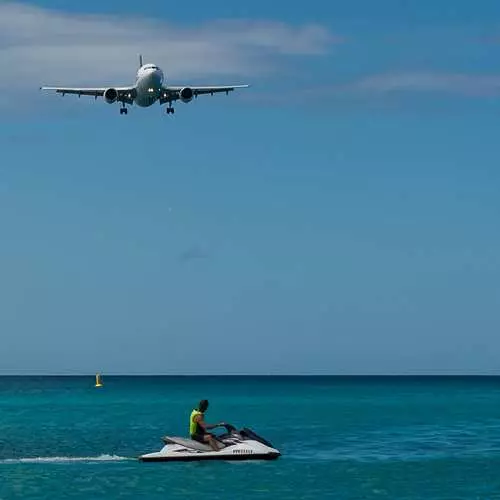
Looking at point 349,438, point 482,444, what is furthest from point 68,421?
point 482,444

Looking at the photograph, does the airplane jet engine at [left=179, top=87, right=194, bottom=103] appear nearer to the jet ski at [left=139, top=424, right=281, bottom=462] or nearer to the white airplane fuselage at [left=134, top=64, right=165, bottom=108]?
the white airplane fuselage at [left=134, top=64, right=165, bottom=108]

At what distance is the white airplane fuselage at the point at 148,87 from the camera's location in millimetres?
90562

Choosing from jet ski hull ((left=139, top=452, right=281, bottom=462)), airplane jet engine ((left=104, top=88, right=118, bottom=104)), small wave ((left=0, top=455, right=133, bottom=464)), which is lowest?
small wave ((left=0, top=455, right=133, bottom=464))

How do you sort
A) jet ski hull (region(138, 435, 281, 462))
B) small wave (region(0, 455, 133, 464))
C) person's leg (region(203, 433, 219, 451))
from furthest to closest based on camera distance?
small wave (region(0, 455, 133, 464))
jet ski hull (region(138, 435, 281, 462))
person's leg (region(203, 433, 219, 451))

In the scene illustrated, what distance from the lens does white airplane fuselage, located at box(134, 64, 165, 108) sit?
9056 cm

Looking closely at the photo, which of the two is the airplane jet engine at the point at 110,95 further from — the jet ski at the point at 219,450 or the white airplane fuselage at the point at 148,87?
the jet ski at the point at 219,450

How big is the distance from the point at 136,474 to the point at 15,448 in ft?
62.6

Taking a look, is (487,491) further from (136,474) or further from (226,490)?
(136,474)

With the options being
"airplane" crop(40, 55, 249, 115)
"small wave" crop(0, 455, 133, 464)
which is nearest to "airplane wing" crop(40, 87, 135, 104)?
"airplane" crop(40, 55, 249, 115)

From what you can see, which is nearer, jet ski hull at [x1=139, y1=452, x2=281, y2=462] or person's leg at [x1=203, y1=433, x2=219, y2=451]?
person's leg at [x1=203, y1=433, x2=219, y2=451]

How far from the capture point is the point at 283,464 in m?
54.4

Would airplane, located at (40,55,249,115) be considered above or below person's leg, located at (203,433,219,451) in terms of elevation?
above

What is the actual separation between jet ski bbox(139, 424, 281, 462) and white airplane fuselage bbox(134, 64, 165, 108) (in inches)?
1669

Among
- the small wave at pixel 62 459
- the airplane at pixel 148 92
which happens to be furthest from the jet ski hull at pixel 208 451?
the airplane at pixel 148 92
